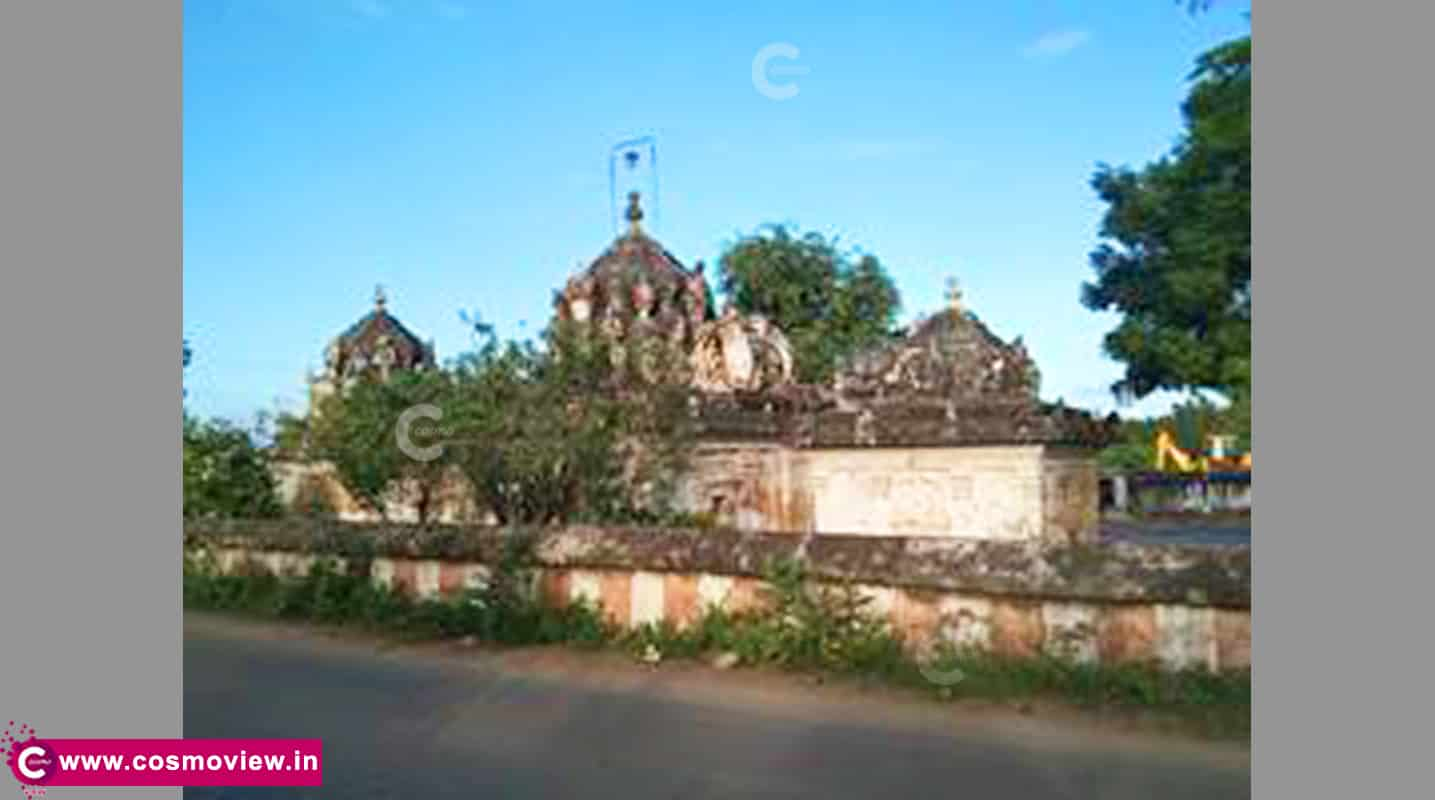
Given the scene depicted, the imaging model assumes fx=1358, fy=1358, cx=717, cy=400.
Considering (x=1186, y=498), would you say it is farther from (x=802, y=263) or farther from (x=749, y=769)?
(x=749, y=769)

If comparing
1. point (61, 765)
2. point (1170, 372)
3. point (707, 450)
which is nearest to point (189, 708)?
point (61, 765)

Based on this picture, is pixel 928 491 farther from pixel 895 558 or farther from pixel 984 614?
pixel 984 614

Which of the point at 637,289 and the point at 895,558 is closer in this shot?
the point at 895,558

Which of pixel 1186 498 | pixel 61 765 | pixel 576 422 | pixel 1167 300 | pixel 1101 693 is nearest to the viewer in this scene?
pixel 61 765

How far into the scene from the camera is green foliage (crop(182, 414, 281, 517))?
16.2 metres

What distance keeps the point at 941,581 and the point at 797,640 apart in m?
1.01

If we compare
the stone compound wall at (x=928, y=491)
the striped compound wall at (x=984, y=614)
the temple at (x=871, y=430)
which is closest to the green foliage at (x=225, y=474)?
the temple at (x=871, y=430)

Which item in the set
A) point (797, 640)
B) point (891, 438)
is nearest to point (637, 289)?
point (891, 438)

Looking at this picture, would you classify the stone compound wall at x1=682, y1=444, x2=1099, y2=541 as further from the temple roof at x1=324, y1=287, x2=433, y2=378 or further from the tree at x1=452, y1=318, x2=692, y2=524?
the temple roof at x1=324, y1=287, x2=433, y2=378

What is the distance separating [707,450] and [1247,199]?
1308 centimetres

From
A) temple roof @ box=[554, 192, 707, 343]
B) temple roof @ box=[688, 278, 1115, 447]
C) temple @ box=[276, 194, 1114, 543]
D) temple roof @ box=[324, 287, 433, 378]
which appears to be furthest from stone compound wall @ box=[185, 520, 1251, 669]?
temple roof @ box=[324, 287, 433, 378]

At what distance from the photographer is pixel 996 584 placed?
310 inches

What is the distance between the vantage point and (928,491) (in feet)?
49.6

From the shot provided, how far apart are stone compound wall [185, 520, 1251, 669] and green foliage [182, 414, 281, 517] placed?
6.11 metres
